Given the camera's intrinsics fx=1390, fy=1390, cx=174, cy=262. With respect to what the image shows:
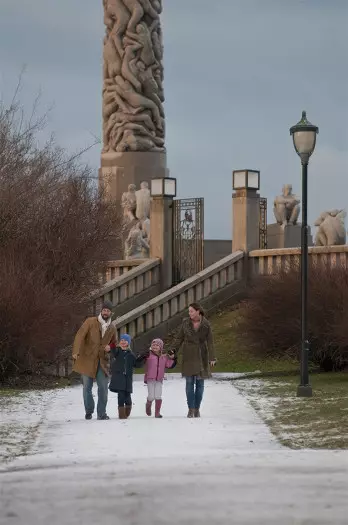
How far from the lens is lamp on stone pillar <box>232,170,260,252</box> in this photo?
128 ft

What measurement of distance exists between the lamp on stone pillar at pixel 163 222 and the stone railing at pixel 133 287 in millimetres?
303

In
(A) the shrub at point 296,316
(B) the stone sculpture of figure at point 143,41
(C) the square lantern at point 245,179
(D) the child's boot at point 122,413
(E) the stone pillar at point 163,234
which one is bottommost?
(D) the child's boot at point 122,413

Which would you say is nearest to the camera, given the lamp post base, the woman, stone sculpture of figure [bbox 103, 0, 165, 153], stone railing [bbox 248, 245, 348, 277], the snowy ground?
the snowy ground

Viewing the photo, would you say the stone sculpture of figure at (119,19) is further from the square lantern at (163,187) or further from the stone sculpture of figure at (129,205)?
the square lantern at (163,187)

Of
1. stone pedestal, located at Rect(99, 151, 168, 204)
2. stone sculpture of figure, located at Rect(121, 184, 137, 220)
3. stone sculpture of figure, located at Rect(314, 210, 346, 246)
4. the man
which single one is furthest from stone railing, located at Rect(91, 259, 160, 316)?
stone pedestal, located at Rect(99, 151, 168, 204)

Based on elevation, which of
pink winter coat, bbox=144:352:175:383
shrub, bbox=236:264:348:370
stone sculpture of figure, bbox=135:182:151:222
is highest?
stone sculpture of figure, bbox=135:182:151:222

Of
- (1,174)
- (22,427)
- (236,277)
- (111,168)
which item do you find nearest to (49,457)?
(22,427)

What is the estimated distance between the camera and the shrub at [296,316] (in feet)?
93.0

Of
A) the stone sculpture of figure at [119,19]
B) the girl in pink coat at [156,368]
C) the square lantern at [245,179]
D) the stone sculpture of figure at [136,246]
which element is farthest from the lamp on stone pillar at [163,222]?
the girl in pink coat at [156,368]

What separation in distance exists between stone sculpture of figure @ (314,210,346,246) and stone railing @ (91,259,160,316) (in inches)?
244

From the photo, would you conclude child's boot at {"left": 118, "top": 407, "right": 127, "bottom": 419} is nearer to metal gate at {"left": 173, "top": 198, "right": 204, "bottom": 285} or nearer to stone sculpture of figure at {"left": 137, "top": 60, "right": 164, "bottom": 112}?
metal gate at {"left": 173, "top": 198, "right": 204, "bottom": 285}

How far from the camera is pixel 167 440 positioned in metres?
16.2

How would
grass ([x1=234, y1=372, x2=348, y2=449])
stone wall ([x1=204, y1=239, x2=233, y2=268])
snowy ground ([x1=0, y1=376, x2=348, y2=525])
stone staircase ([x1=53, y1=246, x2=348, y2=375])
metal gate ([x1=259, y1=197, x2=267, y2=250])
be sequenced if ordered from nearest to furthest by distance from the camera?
1. snowy ground ([x1=0, y1=376, x2=348, y2=525])
2. grass ([x1=234, y1=372, x2=348, y2=449])
3. stone staircase ([x1=53, y1=246, x2=348, y2=375])
4. metal gate ([x1=259, y1=197, x2=267, y2=250])
5. stone wall ([x1=204, y1=239, x2=233, y2=268])

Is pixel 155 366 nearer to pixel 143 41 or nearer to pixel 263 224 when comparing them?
pixel 263 224
